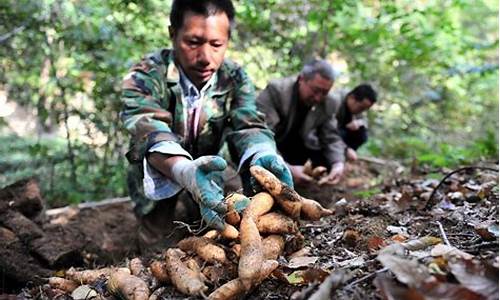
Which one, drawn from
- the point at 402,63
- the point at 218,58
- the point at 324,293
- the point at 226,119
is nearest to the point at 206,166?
the point at 324,293

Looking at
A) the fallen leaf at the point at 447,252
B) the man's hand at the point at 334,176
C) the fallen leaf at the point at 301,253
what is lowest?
the man's hand at the point at 334,176

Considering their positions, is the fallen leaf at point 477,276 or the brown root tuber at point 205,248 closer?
the fallen leaf at point 477,276

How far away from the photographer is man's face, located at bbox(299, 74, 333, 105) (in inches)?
180

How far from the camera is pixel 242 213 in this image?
209 cm

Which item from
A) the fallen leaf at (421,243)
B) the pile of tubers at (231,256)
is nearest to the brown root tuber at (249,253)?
the pile of tubers at (231,256)

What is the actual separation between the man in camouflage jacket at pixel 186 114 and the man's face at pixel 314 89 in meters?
1.29

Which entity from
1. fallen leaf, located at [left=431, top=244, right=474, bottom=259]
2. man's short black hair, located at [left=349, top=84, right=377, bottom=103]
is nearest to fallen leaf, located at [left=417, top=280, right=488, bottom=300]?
fallen leaf, located at [left=431, top=244, right=474, bottom=259]

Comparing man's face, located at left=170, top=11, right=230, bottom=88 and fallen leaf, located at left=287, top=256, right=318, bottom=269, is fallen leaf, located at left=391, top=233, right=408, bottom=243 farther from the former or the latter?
man's face, located at left=170, top=11, right=230, bottom=88

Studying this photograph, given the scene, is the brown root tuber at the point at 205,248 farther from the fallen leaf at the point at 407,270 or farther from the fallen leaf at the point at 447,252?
the fallen leaf at the point at 447,252

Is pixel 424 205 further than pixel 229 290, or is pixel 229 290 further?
pixel 424 205

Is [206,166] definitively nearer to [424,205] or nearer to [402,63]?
[424,205]

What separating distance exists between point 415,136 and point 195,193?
611 centimetres

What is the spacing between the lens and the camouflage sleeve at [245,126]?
9.60 ft

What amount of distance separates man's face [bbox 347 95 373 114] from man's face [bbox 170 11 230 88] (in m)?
2.69
